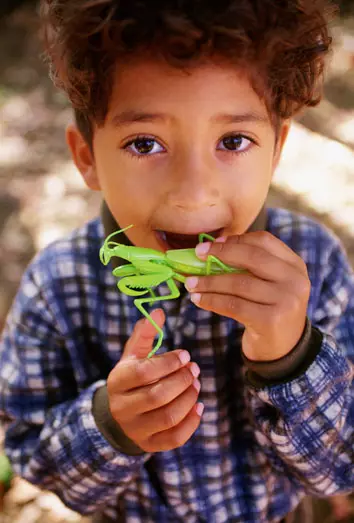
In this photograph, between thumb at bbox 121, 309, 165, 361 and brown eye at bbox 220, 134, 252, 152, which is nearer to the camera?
brown eye at bbox 220, 134, 252, 152

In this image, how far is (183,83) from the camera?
100 centimetres

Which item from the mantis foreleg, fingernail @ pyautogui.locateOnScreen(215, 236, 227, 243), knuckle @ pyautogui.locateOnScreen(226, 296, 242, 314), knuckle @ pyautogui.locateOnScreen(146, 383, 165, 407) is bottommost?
knuckle @ pyautogui.locateOnScreen(146, 383, 165, 407)

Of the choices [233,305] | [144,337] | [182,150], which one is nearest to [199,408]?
[144,337]

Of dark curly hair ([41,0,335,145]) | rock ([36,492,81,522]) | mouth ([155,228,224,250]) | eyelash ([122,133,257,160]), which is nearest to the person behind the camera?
dark curly hair ([41,0,335,145])

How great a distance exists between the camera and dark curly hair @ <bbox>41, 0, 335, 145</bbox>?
3.12ft

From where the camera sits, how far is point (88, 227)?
5.09ft

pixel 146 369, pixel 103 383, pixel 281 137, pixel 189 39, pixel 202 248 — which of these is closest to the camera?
pixel 189 39

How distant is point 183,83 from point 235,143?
162 millimetres

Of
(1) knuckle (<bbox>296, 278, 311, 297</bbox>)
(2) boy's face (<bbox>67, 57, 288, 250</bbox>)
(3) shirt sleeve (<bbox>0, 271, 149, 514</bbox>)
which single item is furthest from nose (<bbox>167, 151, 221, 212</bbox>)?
(3) shirt sleeve (<bbox>0, 271, 149, 514</bbox>)

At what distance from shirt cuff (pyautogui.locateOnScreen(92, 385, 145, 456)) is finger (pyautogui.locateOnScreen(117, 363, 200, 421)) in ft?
0.35

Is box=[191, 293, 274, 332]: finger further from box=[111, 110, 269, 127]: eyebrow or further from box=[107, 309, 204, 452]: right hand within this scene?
box=[111, 110, 269, 127]: eyebrow

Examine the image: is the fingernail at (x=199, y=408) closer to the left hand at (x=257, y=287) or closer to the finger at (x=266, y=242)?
the left hand at (x=257, y=287)

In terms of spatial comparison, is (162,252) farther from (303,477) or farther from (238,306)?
(303,477)

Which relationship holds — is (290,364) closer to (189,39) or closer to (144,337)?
(144,337)
